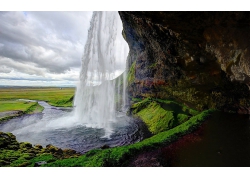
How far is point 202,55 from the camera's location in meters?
13.6

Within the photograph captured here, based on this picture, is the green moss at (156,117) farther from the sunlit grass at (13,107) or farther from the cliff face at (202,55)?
the sunlit grass at (13,107)

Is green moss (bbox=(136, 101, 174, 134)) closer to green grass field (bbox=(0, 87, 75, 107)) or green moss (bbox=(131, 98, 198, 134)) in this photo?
green moss (bbox=(131, 98, 198, 134))

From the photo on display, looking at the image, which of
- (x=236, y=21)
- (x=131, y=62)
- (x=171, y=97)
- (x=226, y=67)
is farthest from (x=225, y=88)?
(x=131, y=62)

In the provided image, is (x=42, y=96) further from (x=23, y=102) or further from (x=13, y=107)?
(x=13, y=107)

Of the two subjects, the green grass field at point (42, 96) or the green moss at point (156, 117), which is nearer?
the green moss at point (156, 117)

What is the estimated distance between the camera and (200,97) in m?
20.1

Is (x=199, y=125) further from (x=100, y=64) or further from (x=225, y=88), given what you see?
(x=100, y=64)

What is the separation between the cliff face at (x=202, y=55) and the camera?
369 inches

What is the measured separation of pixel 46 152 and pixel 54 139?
3.26 m

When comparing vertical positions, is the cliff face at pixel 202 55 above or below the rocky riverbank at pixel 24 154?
above

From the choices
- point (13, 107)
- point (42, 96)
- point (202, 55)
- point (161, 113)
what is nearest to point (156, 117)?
point (161, 113)

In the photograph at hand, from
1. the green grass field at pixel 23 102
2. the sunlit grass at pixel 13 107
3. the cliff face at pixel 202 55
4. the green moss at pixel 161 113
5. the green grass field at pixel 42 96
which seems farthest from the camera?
the green grass field at pixel 42 96

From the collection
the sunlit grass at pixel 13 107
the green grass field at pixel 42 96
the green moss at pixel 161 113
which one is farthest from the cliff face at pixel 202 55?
the green grass field at pixel 42 96

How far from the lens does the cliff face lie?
938cm
